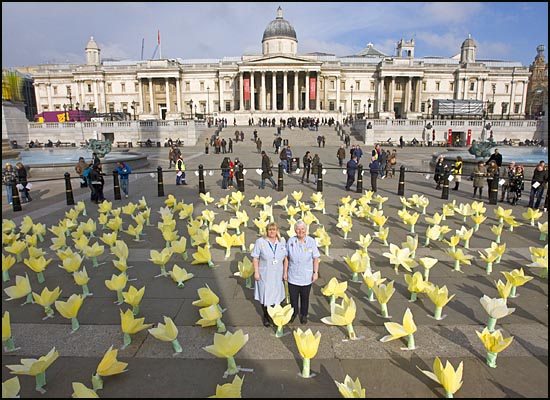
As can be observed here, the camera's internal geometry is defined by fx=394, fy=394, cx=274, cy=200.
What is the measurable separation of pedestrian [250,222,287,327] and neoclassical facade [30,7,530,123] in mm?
83167

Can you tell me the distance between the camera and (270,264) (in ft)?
18.1

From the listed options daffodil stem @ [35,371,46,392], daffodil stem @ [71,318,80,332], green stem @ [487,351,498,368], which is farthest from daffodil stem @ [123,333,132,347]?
green stem @ [487,351,498,368]

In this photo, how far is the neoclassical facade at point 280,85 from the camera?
293 ft

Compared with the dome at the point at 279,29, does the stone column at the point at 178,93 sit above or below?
below

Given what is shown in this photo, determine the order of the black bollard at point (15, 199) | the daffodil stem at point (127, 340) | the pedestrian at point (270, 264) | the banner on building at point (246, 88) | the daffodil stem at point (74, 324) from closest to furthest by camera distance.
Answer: the daffodil stem at point (127, 340)
the pedestrian at point (270, 264)
the daffodil stem at point (74, 324)
the black bollard at point (15, 199)
the banner on building at point (246, 88)

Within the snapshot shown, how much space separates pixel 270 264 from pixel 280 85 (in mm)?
88663

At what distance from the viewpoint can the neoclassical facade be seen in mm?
89438

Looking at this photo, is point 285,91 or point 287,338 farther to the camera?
point 285,91

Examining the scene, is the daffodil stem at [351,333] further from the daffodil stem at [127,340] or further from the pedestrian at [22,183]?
the pedestrian at [22,183]

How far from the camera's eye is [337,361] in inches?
191

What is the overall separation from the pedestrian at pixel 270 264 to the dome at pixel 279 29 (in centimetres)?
9435

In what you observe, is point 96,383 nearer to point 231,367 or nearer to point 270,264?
point 231,367

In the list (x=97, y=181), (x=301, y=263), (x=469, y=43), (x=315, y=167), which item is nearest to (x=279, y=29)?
(x=469, y=43)

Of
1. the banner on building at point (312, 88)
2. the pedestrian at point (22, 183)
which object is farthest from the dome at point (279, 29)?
the pedestrian at point (22, 183)
